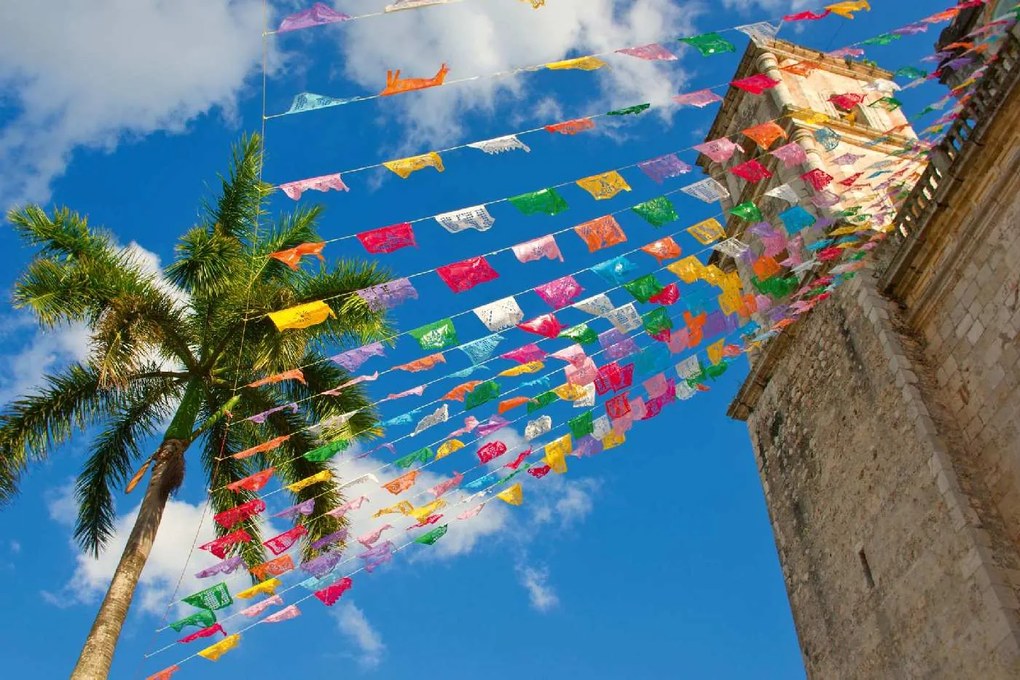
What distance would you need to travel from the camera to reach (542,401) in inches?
478

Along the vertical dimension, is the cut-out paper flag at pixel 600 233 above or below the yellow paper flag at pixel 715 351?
above

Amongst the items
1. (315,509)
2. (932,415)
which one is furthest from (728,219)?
(315,509)

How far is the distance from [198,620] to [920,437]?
9291mm

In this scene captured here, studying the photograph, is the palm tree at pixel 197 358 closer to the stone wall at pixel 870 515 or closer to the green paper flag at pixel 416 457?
the green paper flag at pixel 416 457

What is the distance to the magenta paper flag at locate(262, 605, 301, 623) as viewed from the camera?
1159 centimetres

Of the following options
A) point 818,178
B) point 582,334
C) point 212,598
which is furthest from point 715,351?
point 212,598

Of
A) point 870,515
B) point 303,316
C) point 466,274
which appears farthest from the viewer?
point 303,316

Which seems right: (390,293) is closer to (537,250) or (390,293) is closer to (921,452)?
(537,250)

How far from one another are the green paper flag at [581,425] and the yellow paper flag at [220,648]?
520 centimetres

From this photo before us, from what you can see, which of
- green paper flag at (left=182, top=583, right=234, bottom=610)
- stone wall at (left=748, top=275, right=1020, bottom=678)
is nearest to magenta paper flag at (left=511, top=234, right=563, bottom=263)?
stone wall at (left=748, top=275, right=1020, bottom=678)

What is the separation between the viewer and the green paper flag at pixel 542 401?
12.1 meters

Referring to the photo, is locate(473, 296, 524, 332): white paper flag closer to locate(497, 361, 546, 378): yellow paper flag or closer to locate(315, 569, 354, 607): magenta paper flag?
locate(497, 361, 546, 378): yellow paper flag

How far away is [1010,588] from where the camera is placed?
29.6 ft

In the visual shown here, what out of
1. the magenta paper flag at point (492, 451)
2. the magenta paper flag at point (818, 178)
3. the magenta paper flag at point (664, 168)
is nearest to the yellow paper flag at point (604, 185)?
the magenta paper flag at point (664, 168)
